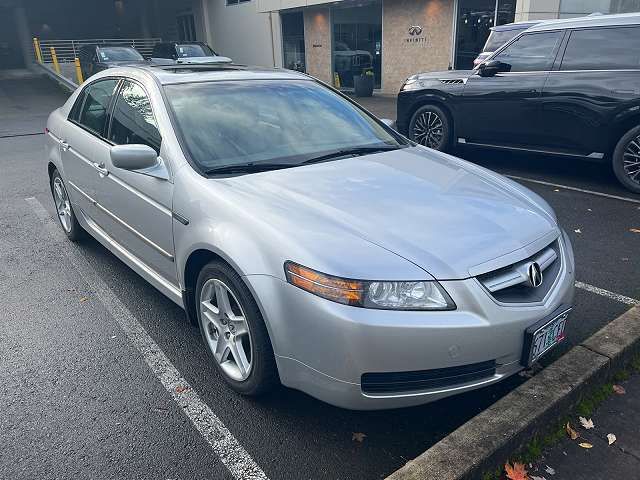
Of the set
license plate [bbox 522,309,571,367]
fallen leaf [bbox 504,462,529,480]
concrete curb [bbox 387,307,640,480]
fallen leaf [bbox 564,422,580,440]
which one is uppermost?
license plate [bbox 522,309,571,367]

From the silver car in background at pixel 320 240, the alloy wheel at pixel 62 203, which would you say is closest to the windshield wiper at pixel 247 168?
the silver car in background at pixel 320 240

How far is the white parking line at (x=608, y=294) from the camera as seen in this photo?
147 inches

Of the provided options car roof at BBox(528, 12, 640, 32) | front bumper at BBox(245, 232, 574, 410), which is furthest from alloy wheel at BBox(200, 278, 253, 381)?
car roof at BBox(528, 12, 640, 32)

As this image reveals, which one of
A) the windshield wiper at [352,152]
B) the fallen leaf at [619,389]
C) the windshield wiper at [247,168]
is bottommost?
the fallen leaf at [619,389]

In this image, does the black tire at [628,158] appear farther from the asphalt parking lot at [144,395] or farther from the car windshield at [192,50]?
the car windshield at [192,50]

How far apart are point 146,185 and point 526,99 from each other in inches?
210

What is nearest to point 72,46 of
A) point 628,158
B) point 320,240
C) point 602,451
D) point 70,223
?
point 70,223

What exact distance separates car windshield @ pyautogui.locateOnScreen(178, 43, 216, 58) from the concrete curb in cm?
1836

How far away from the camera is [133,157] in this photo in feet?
10.0

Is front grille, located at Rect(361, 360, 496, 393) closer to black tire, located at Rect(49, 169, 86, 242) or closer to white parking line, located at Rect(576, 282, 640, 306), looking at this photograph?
white parking line, located at Rect(576, 282, 640, 306)

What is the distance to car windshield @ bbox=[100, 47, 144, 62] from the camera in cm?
1836

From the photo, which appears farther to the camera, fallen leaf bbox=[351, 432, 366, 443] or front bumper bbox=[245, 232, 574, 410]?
fallen leaf bbox=[351, 432, 366, 443]

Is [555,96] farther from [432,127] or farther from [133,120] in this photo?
[133,120]

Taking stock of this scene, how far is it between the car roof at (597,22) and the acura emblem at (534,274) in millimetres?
5100
